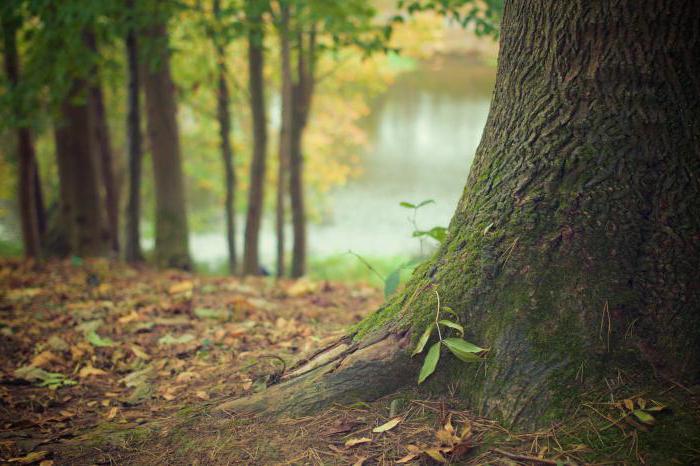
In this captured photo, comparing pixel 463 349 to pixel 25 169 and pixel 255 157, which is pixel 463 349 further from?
pixel 25 169

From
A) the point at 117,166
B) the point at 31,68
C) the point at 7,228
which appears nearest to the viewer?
the point at 31,68

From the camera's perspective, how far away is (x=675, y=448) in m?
1.96

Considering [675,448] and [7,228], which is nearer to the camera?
[675,448]

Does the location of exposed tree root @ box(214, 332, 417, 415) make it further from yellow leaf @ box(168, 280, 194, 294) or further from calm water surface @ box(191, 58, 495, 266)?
calm water surface @ box(191, 58, 495, 266)

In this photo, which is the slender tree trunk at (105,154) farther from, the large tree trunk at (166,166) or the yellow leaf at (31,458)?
the yellow leaf at (31,458)

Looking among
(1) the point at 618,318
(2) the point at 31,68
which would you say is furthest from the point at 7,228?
(1) the point at 618,318

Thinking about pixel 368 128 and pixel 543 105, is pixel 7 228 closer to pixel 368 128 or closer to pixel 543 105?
pixel 368 128

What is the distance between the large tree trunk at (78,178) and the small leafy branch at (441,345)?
748 cm

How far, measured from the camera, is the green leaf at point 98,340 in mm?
3720

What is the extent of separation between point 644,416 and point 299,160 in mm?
9094

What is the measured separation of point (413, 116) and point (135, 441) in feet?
88.2

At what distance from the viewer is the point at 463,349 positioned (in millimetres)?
2275

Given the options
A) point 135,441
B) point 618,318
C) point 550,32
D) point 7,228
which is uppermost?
point 550,32

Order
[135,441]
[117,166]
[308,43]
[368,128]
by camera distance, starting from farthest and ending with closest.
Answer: [368,128] < [117,166] < [308,43] < [135,441]
